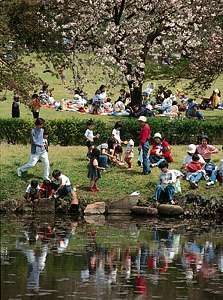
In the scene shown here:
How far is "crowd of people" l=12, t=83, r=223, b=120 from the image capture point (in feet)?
158

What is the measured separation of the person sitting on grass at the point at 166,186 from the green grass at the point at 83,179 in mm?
584

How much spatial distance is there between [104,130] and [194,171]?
8658mm

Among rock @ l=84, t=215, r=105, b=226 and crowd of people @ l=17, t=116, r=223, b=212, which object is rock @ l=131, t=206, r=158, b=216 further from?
rock @ l=84, t=215, r=105, b=226

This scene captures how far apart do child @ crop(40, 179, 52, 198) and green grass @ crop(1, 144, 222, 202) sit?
0.76m

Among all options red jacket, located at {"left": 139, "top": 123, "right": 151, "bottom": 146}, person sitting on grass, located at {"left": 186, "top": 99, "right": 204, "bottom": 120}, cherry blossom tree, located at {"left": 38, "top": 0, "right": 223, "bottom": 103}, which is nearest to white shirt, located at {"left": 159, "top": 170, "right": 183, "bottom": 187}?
red jacket, located at {"left": 139, "top": 123, "right": 151, "bottom": 146}

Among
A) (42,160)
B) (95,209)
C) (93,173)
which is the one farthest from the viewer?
(42,160)

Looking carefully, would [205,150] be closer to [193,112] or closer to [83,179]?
[83,179]

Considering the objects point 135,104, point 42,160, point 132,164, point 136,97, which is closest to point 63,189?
point 42,160

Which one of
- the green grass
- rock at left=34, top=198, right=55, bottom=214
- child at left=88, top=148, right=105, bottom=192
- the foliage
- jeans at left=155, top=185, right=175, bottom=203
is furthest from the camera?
the foliage

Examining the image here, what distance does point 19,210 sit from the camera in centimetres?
3075

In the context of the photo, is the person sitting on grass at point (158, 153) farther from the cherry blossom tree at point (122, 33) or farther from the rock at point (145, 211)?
the cherry blossom tree at point (122, 33)

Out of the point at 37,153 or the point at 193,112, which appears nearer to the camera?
the point at 37,153

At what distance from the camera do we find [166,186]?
103 feet

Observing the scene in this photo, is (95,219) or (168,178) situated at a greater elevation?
(168,178)
